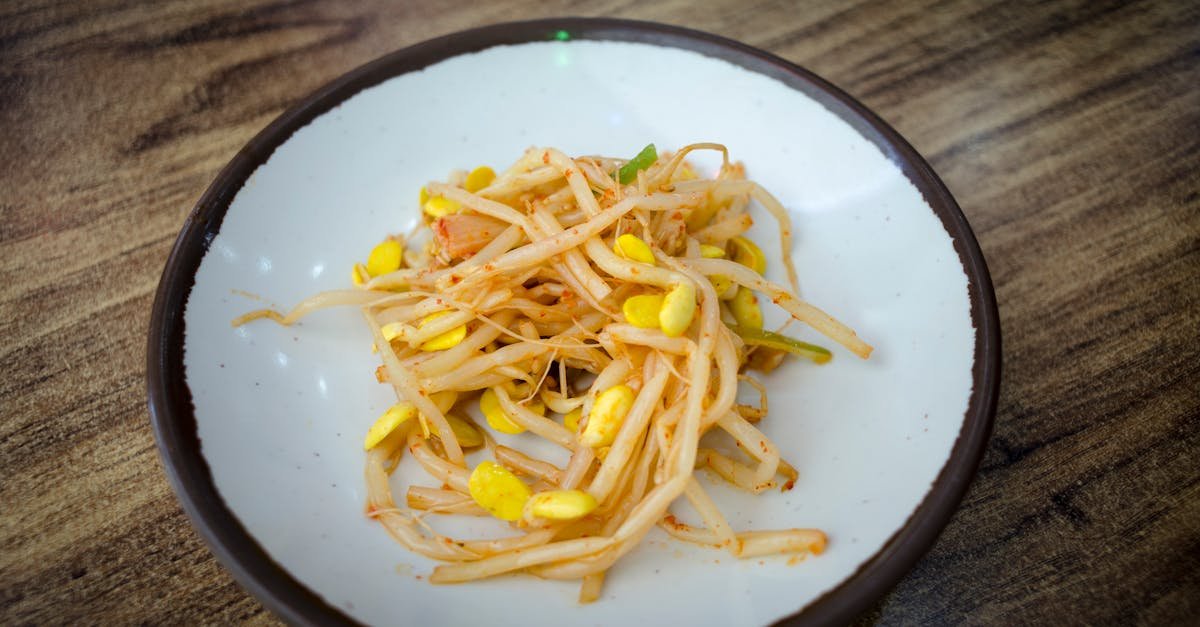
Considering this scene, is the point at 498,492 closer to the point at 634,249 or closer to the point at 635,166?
the point at 634,249

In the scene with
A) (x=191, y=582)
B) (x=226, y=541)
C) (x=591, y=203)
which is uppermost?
(x=591, y=203)

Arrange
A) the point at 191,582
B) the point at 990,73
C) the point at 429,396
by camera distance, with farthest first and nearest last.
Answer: the point at 990,73 < the point at 429,396 < the point at 191,582

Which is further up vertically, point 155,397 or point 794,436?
point 155,397

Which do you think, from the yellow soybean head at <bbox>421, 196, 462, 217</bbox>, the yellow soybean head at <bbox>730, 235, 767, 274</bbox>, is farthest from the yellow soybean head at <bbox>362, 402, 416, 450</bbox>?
the yellow soybean head at <bbox>730, 235, 767, 274</bbox>

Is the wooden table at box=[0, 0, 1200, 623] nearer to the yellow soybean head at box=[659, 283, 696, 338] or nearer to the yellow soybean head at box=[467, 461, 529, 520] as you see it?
the yellow soybean head at box=[467, 461, 529, 520]

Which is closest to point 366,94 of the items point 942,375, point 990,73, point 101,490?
point 101,490

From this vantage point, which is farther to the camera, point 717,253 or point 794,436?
point 717,253

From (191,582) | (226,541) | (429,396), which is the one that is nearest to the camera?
(226,541)

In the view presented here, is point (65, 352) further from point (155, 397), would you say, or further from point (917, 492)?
point (917, 492)
